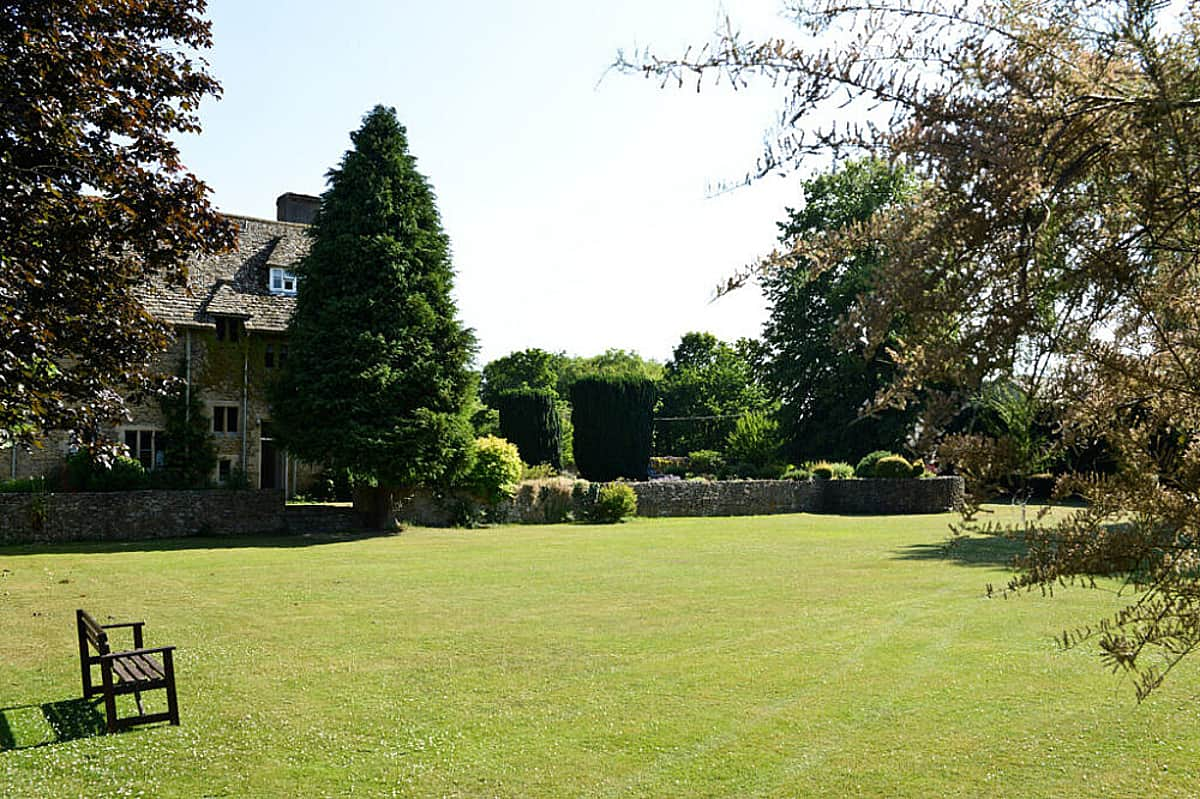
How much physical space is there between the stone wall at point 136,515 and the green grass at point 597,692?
683 cm

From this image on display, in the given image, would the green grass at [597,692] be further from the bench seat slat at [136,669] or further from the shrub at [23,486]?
the shrub at [23,486]

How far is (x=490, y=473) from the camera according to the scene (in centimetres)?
2998

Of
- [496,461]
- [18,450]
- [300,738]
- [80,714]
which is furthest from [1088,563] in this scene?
[18,450]

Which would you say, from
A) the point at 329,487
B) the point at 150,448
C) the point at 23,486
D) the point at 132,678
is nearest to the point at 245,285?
the point at 150,448

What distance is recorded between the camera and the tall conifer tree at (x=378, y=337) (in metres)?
26.7

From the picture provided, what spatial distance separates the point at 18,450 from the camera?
93.2 feet

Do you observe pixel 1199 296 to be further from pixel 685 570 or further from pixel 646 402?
pixel 646 402

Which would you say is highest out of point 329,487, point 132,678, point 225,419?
point 225,419

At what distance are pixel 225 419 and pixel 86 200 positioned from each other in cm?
2127

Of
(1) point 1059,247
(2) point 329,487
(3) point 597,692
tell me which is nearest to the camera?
(1) point 1059,247

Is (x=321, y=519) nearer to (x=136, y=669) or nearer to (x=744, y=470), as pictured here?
(x=136, y=669)

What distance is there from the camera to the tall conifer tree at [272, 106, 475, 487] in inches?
1049

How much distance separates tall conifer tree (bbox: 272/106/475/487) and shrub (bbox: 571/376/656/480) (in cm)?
1454

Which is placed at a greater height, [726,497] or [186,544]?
[726,497]
